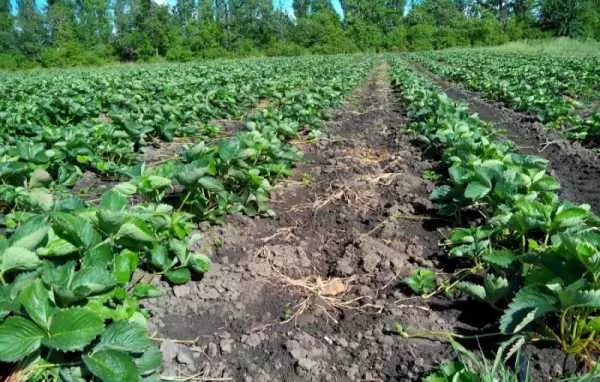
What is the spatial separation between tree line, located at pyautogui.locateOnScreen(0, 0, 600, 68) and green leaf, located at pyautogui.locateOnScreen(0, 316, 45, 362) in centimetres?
4565

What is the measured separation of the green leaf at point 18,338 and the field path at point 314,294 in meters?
0.58

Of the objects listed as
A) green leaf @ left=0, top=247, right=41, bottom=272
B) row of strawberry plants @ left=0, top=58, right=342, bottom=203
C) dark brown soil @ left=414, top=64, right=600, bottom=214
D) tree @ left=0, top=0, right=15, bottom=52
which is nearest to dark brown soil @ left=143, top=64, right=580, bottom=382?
green leaf @ left=0, top=247, right=41, bottom=272

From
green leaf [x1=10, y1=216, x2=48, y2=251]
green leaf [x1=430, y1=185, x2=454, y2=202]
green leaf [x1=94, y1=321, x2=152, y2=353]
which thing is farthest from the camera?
green leaf [x1=430, y1=185, x2=454, y2=202]

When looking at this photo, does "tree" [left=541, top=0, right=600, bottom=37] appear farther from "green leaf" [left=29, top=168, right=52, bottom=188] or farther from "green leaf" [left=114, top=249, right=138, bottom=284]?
"green leaf" [left=114, top=249, right=138, bottom=284]

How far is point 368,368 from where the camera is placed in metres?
2.06

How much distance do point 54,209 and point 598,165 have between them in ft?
15.6

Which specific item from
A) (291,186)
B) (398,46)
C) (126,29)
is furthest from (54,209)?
(126,29)

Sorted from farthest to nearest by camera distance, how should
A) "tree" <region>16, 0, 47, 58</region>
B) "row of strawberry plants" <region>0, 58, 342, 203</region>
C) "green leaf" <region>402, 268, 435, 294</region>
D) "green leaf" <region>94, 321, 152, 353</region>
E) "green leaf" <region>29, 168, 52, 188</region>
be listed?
"tree" <region>16, 0, 47, 58</region>, "row of strawberry plants" <region>0, 58, 342, 203</region>, "green leaf" <region>29, 168, 52, 188</region>, "green leaf" <region>402, 268, 435, 294</region>, "green leaf" <region>94, 321, 152, 353</region>

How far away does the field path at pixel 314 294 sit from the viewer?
2.08 metres

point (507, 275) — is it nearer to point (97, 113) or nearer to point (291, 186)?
point (291, 186)

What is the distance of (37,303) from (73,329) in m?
0.15

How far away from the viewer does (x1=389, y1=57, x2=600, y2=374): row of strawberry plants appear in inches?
72.5

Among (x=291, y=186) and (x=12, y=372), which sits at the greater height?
(x=12, y=372)

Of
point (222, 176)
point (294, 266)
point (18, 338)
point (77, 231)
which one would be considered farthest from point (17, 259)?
point (222, 176)
